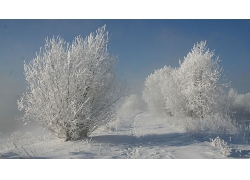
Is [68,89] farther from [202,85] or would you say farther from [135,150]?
[202,85]

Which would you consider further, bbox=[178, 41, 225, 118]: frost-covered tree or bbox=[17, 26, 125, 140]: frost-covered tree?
bbox=[178, 41, 225, 118]: frost-covered tree

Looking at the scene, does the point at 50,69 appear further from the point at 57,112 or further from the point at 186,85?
the point at 186,85

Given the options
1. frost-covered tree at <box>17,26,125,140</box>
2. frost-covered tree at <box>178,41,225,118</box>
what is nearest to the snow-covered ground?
frost-covered tree at <box>17,26,125,140</box>

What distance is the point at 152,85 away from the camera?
869 inches

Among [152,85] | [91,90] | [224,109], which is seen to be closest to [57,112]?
[91,90]

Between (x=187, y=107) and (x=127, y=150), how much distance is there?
8.21 metres

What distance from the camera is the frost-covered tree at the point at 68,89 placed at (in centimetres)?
686

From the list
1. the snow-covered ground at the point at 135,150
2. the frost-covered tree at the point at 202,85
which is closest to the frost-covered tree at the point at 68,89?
the snow-covered ground at the point at 135,150

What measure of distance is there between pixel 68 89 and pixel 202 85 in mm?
8985

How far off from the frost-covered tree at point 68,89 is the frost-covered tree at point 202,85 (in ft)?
24.1

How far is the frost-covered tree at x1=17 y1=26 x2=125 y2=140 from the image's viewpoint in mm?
6859

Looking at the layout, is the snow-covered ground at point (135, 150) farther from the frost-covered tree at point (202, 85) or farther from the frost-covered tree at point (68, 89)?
the frost-covered tree at point (202, 85)

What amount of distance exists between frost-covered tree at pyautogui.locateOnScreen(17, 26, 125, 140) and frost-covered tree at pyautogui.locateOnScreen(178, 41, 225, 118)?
7.36 meters

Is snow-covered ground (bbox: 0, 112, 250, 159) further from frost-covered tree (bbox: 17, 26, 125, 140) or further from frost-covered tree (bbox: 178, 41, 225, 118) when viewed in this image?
frost-covered tree (bbox: 178, 41, 225, 118)
